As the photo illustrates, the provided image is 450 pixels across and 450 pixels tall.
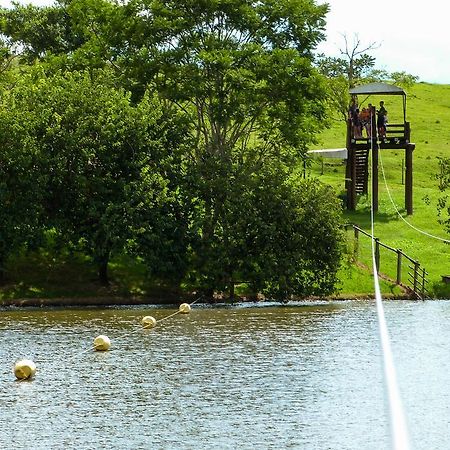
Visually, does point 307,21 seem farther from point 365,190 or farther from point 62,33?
point 62,33

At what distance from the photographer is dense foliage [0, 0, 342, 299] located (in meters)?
55.8

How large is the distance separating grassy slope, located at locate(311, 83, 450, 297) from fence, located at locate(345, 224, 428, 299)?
180 mm

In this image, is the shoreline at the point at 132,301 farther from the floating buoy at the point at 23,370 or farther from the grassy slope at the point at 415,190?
the floating buoy at the point at 23,370

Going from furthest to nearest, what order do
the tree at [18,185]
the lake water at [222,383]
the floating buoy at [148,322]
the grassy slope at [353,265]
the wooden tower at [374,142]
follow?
the wooden tower at [374,142] → the grassy slope at [353,265] → the tree at [18,185] → the floating buoy at [148,322] → the lake water at [222,383]

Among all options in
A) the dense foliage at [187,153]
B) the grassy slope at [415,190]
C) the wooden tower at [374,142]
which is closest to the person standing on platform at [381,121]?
the wooden tower at [374,142]

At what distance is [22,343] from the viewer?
38125mm

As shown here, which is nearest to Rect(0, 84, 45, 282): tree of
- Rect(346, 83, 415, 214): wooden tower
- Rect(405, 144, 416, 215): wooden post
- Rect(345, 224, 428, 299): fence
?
Rect(345, 224, 428, 299): fence

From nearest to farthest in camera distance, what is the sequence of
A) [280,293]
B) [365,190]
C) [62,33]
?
[280,293] < [365,190] < [62,33]

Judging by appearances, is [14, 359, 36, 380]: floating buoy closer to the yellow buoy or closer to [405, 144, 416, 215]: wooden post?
the yellow buoy

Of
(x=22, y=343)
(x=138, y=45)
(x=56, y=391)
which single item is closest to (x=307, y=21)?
(x=138, y=45)

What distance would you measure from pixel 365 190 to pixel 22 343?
47.1 metres

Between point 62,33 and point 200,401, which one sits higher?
point 62,33

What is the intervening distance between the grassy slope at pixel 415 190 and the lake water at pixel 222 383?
1596cm

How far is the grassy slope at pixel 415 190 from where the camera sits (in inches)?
2477
